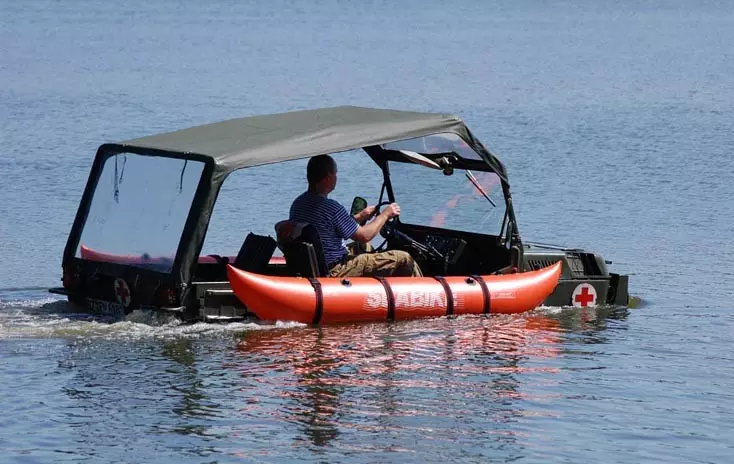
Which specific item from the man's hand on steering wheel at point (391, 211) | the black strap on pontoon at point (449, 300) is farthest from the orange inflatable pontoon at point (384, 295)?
the man's hand on steering wheel at point (391, 211)

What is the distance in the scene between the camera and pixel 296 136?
11.6 meters

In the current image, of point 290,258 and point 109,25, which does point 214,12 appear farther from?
point 290,258

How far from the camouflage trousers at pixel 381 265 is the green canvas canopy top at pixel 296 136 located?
1006 mm

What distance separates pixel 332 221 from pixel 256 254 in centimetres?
65

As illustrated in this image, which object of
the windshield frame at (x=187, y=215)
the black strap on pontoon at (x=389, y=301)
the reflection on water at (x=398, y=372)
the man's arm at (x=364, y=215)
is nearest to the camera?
the reflection on water at (x=398, y=372)

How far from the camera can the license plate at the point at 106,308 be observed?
456 inches

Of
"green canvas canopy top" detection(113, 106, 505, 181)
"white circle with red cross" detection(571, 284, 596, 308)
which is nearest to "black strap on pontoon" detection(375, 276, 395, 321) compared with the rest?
"green canvas canopy top" detection(113, 106, 505, 181)

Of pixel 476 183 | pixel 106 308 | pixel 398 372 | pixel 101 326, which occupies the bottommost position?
pixel 398 372

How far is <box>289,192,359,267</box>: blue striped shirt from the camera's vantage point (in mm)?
11883

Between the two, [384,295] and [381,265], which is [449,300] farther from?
[381,265]

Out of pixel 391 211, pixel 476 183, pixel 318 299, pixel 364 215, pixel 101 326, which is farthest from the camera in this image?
pixel 476 183

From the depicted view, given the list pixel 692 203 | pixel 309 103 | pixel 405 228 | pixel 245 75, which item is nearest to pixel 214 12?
pixel 245 75

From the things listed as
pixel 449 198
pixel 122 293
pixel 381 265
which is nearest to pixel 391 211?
pixel 381 265

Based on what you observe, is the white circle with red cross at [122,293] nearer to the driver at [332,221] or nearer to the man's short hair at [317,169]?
the driver at [332,221]
